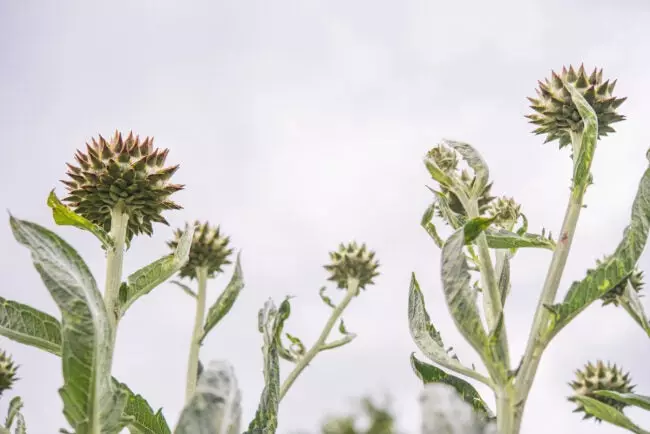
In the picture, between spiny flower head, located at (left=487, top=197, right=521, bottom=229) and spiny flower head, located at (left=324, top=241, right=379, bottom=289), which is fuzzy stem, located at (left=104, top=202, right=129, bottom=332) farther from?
spiny flower head, located at (left=324, top=241, right=379, bottom=289)

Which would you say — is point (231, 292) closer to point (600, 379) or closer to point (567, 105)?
point (567, 105)

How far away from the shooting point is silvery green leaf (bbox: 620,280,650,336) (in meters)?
2.82

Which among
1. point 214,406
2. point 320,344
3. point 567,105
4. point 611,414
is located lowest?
point 214,406

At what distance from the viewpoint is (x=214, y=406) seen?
1.58 metres

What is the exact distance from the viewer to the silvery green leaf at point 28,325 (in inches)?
98.7

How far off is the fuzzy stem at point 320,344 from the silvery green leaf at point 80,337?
287 cm

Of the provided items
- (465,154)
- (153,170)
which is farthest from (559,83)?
(153,170)

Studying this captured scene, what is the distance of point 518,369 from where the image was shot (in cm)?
215

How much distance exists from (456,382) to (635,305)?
905 millimetres

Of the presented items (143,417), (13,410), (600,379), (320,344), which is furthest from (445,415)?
(600,379)

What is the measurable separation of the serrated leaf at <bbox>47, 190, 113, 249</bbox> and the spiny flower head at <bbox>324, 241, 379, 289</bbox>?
16.1ft

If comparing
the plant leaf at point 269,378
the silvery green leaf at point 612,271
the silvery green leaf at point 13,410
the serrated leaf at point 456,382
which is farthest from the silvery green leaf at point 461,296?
the silvery green leaf at point 13,410

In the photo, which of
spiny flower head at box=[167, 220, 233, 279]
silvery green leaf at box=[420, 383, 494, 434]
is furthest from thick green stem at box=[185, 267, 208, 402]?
silvery green leaf at box=[420, 383, 494, 434]

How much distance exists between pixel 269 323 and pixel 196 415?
1.12 meters
